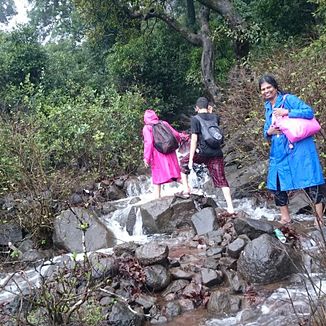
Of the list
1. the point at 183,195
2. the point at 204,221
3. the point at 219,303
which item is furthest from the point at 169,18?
the point at 219,303

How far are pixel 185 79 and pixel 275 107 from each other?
9824mm

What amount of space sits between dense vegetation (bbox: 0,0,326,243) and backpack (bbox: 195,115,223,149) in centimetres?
156

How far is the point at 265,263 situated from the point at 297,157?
4.11ft

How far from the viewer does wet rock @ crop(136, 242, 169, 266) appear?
531 cm

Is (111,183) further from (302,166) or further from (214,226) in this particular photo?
(302,166)

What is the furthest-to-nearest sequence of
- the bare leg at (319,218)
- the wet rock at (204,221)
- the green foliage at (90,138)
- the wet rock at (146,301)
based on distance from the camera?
the green foliage at (90,138) < the wet rock at (204,221) < the wet rock at (146,301) < the bare leg at (319,218)

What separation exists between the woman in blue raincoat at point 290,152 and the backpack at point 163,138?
2.27m

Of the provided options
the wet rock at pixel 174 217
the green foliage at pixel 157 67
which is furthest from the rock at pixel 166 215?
the green foliage at pixel 157 67

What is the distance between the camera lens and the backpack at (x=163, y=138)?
7.57m

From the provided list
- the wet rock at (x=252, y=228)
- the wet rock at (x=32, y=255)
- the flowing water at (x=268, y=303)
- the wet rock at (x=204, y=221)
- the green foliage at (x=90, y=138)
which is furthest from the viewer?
the green foliage at (x=90, y=138)

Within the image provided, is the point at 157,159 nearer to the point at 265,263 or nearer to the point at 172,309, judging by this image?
the point at 265,263

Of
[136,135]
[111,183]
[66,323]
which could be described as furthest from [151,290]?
[136,135]

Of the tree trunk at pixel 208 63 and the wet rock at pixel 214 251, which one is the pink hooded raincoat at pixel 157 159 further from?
the tree trunk at pixel 208 63

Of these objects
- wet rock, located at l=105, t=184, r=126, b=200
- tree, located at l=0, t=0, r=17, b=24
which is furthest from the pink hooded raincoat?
tree, located at l=0, t=0, r=17, b=24
